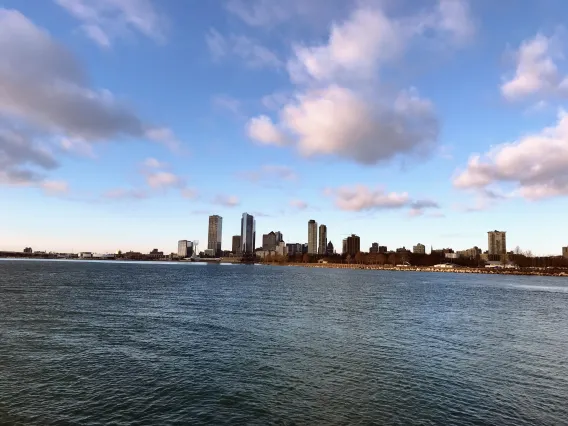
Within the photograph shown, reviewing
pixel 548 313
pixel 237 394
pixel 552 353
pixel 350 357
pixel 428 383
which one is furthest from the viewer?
pixel 548 313

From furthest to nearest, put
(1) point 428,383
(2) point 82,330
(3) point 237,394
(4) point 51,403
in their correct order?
1. (2) point 82,330
2. (1) point 428,383
3. (3) point 237,394
4. (4) point 51,403

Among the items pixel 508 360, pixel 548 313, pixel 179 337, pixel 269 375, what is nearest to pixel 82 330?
pixel 179 337

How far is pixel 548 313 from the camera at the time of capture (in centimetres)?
8750

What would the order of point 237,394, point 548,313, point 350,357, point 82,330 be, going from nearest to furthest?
point 237,394
point 350,357
point 82,330
point 548,313

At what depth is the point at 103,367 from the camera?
1491 inches

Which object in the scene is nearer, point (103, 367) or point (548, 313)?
point (103, 367)

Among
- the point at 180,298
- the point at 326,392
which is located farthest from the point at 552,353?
the point at 180,298

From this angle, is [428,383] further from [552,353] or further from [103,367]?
[103,367]

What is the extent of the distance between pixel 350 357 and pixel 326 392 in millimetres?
12178

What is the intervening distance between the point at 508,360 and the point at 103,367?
43349 millimetres

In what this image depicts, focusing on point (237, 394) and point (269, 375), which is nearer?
point (237, 394)

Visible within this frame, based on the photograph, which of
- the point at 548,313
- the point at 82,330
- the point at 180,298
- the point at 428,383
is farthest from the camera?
the point at 180,298

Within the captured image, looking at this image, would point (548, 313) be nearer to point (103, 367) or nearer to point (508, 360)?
point (508, 360)

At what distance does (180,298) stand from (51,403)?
70.7 metres
